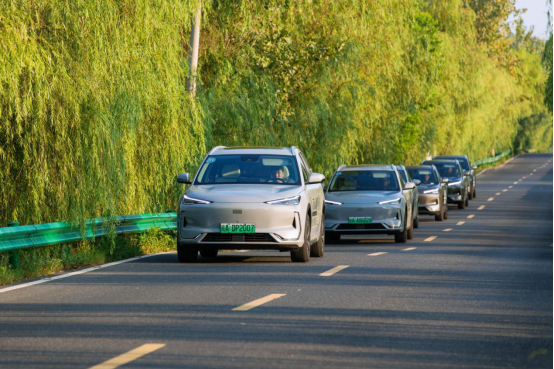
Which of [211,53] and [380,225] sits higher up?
[211,53]

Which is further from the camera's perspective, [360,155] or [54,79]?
[360,155]

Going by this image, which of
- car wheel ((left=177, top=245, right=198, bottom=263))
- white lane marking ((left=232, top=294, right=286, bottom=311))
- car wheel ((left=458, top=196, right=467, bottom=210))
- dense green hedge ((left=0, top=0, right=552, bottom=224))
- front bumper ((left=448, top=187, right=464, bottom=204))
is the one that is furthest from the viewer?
car wheel ((left=458, top=196, right=467, bottom=210))

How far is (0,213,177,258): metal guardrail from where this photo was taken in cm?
1469

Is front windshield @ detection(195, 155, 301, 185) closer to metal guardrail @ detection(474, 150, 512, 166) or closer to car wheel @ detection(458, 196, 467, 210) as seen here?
car wheel @ detection(458, 196, 467, 210)

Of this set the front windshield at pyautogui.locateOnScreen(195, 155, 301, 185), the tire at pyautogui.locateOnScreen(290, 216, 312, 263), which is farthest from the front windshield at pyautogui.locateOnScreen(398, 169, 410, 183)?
the tire at pyautogui.locateOnScreen(290, 216, 312, 263)

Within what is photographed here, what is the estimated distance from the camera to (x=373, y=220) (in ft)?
74.6

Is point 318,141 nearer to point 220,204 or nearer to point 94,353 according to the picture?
point 220,204

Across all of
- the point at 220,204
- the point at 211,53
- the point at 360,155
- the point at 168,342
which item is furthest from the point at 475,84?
the point at 168,342

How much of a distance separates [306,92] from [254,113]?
434 cm

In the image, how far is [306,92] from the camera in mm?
29969

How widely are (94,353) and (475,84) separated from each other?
52.1m

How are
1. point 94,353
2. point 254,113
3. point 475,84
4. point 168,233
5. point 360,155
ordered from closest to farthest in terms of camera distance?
1. point 94,353
2. point 168,233
3. point 254,113
4. point 360,155
5. point 475,84

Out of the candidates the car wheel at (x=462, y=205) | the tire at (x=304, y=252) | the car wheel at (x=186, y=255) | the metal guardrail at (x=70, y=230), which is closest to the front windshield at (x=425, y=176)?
the car wheel at (x=462, y=205)

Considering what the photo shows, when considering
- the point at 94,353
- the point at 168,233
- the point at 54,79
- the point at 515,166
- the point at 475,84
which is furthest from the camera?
the point at 515,166
